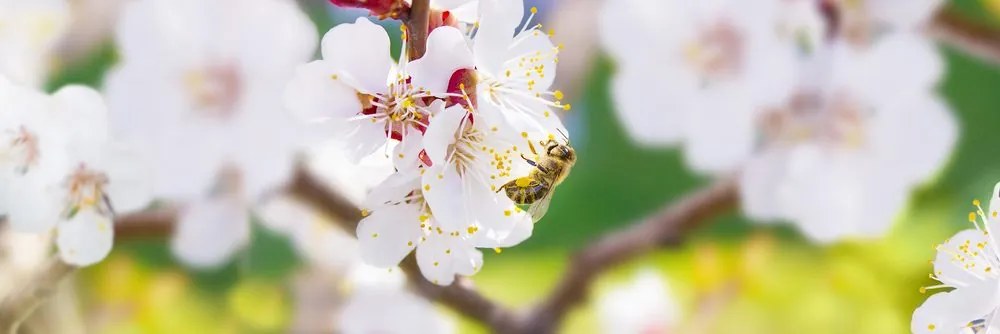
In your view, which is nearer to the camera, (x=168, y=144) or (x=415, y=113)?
(x=415, y=113)

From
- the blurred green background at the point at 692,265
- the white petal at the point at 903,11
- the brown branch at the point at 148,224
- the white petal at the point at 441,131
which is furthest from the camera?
the blurred green background at the point at 692,265

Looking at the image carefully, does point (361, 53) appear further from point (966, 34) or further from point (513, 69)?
point (966, 34)

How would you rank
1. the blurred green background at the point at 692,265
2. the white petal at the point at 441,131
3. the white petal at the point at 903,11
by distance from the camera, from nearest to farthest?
1. the white petal at the point at 441,131
2. the white petal at the point at 903,11
3. the blurred green background at the point at 692,265

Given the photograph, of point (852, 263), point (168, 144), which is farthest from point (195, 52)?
point (852, 263)

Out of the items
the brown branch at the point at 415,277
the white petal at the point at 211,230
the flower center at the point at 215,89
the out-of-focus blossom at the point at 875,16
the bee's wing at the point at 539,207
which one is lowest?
the white petal at the point at 211,230

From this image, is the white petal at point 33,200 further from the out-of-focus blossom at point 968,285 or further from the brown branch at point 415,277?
the out-of-focus blossom at point 968,285

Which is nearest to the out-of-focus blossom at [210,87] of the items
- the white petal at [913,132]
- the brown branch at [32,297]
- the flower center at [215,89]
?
the flower center at [215,89]

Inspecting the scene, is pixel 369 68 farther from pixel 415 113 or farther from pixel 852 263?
pixel 852 263

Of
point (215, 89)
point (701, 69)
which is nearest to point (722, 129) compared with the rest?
point (701, 69)
